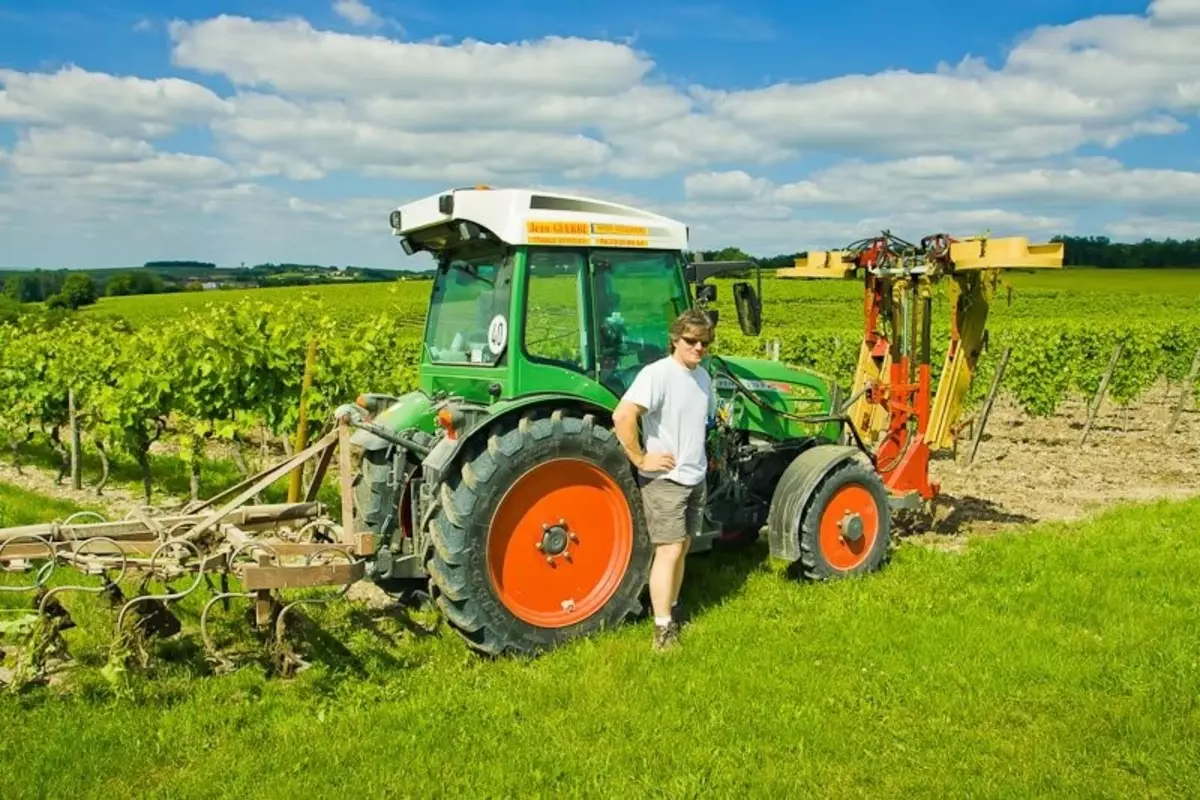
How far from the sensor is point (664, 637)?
5332 mm

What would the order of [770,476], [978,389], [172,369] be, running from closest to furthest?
[770,476], [172,369], [978,389]

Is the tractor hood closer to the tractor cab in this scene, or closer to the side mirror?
the tractor cab

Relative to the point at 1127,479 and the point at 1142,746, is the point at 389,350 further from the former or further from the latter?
the point at 1127,479

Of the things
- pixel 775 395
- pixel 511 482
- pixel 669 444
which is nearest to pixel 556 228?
pixel 669 444

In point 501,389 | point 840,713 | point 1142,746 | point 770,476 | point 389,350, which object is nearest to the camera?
point 1142,746

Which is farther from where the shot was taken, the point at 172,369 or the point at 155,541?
the point at 172,369

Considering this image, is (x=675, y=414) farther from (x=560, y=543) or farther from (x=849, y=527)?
(x=849, y=527)

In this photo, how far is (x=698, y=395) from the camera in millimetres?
5430

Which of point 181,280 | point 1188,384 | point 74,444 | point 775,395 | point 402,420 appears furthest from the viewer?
point 181,280

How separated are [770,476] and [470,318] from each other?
2.43 metres

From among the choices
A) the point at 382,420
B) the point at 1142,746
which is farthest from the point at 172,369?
the point at 1142,746

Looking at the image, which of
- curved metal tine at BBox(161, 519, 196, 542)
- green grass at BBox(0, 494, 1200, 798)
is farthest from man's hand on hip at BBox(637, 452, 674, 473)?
curved metal tine at BBox(161, 519, 196, 542)

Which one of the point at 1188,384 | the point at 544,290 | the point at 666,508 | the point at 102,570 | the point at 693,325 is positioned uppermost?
the point at 544,290

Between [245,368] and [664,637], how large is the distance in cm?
541
